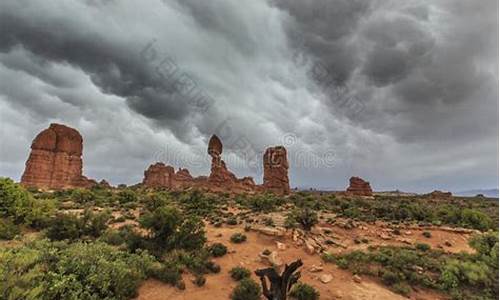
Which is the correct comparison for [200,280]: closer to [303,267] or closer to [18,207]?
[303,267]

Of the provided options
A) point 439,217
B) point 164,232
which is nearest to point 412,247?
point 439,217

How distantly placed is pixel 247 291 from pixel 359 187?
204 feet

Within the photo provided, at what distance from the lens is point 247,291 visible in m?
9.41

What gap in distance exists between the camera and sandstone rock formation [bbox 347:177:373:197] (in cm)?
6394

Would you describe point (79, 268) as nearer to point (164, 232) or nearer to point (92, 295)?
point (92, 295)

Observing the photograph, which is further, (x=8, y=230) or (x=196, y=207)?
(x=196, y=207)

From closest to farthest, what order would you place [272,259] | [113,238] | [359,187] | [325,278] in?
[325,278]
[113,238]
[272,259]
[359,187]

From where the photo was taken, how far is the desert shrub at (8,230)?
482 inches

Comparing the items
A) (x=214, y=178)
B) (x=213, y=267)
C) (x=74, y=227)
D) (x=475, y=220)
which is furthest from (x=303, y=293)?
(x=214, y=178)

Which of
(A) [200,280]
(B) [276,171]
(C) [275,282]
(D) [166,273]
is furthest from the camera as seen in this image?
(B) [276,171]

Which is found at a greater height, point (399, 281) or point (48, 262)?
point (48, 262)

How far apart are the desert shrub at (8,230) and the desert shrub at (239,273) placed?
10507mm

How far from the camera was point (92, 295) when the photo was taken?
705cm

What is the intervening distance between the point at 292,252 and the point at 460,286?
7.47 metres
